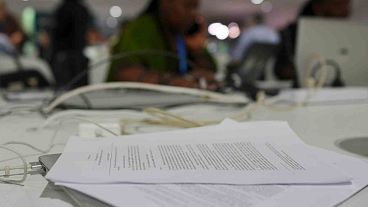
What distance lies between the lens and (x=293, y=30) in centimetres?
158

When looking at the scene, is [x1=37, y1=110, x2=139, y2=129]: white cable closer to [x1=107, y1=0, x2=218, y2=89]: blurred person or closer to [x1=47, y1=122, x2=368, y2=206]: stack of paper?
[x1=47, y1=122, x2=368, y2=206]: stack of paper

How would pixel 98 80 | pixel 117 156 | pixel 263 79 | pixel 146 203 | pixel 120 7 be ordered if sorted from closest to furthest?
pixel 146 203
pixel 117 156
pixel 98 80
pixel 263 79
pixel 120 7

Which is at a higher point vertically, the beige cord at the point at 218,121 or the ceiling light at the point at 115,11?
the ceiling light at the point at 115,11

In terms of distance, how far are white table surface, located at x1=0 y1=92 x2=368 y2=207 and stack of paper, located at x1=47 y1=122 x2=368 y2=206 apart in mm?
31

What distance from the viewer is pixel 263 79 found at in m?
2.06

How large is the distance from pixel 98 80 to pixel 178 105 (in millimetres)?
806

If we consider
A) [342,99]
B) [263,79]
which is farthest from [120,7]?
[342,99]

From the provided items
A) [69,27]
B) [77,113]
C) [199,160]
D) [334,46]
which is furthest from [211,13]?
[199,160]

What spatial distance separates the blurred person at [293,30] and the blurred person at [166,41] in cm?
34

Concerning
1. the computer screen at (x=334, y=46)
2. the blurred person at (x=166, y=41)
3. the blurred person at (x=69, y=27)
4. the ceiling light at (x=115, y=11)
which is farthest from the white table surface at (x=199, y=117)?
the ceiling light at (x=115, y=11)

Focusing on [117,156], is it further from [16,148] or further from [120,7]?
[120,7]

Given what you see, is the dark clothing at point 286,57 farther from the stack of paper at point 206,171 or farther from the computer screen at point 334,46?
the stack of paper at point 206,171

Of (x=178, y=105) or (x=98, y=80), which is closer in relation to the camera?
(x=178, y=105)

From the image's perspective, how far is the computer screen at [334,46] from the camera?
1.28 m
